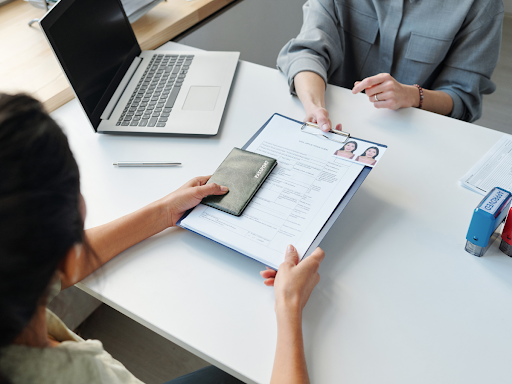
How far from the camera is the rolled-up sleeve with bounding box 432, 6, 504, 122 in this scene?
1.00 m

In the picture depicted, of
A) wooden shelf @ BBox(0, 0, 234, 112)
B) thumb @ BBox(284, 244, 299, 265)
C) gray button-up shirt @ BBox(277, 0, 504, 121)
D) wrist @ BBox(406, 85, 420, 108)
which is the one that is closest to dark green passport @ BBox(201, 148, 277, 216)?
thumb @ BBox(284, 244, 299, 265)

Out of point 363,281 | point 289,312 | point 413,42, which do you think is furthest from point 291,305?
point 413,42

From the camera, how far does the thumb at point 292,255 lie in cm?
62

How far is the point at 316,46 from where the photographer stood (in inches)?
42.4

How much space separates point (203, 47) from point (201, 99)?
517 mm

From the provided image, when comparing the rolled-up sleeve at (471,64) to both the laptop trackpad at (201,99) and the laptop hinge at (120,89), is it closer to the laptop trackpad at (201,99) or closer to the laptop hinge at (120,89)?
the laptop trackpad at (201,99)

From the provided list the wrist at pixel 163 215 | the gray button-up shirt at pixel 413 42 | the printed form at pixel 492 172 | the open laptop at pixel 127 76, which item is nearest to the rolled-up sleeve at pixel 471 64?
the gray button-up shirt at pixel 413 42

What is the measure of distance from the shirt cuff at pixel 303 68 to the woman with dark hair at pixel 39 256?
664 mm

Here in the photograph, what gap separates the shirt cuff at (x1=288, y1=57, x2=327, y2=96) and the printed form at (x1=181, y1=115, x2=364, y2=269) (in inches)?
10.2

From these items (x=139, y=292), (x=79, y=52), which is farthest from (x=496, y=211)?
(x=79, y=52)

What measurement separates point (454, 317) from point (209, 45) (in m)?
1.23

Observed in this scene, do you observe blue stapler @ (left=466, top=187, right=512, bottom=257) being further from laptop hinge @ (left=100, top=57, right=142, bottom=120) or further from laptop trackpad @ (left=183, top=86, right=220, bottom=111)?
laptop hinge @ (left=100, top=57, right=142, bottom=120)

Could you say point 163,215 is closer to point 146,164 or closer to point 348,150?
point 146,164

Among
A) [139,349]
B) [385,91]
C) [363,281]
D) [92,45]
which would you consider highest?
[92,45]
